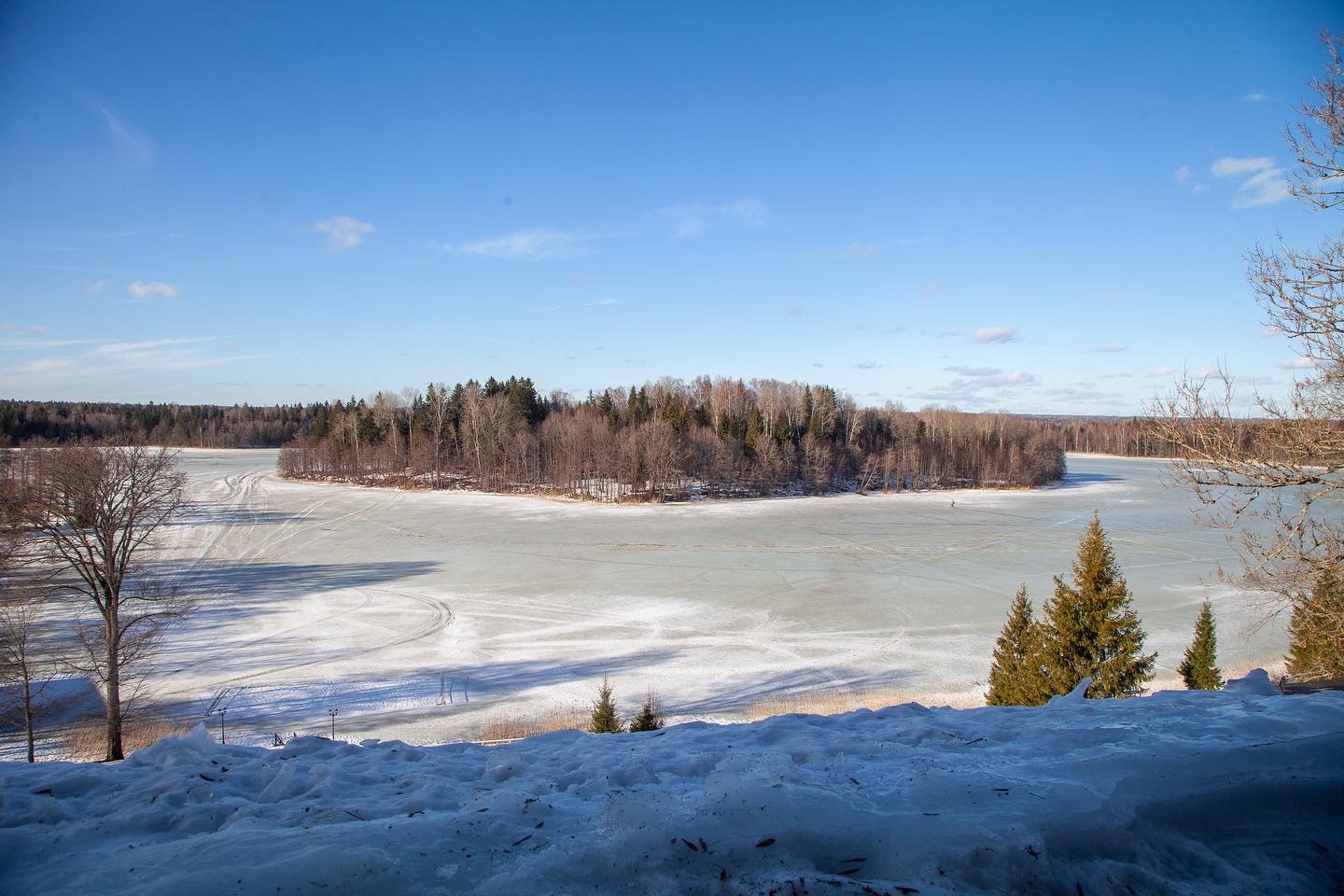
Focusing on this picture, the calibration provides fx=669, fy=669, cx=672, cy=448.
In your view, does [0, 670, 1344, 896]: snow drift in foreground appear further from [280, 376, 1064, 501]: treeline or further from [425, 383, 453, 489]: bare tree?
[425, 383, 453, 489]: bare tree

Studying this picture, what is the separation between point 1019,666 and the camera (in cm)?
1405

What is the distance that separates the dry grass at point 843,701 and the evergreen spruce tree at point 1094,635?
238 cm

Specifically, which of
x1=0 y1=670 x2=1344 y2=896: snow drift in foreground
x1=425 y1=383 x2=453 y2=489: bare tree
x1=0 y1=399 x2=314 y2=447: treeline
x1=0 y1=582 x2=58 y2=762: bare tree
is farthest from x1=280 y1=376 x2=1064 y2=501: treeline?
x1=0 y1=670 x2=1344 y2=896: snow drift in foreground

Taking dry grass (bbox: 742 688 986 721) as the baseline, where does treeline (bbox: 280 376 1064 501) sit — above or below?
above

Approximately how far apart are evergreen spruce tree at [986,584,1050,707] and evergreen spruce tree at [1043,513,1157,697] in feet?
0.79

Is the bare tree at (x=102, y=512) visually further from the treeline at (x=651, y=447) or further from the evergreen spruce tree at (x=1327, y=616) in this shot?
the treeline at (x=651, y=447)

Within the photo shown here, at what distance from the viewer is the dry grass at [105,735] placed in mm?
13219

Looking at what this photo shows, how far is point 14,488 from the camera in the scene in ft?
53.0

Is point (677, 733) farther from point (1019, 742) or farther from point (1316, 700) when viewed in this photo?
point (1316, 700)

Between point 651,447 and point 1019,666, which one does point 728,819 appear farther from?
point 651,447

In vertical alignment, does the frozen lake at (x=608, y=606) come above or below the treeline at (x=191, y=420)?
below

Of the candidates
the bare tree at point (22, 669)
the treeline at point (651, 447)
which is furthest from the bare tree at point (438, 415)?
the bare tree at point (22, 669)

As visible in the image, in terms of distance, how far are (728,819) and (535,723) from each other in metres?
12.2

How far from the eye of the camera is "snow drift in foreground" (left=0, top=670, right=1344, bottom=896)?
9.36ft
